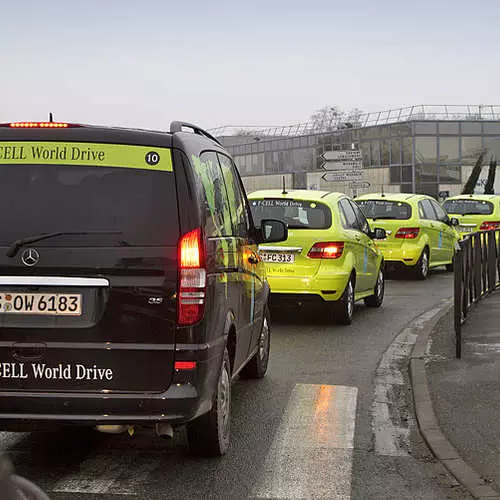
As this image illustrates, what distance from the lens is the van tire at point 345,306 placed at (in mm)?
12859

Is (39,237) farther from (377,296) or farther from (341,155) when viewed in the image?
(341,155)

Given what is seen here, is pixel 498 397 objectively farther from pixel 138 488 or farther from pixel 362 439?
pixel 138 488

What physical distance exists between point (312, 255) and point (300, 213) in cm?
58

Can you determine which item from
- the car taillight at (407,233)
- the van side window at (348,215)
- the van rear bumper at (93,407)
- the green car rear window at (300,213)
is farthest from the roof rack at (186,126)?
the car taillight at (407,233)

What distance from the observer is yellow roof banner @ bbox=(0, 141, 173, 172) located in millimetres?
5516

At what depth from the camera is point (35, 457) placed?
6.16 m

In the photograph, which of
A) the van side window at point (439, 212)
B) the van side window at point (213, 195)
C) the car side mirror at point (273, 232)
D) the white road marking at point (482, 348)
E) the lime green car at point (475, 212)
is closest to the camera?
the van side window at point (213, 195)

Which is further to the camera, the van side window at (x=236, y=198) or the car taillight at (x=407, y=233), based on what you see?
the car taillight at (x=407, y=233)

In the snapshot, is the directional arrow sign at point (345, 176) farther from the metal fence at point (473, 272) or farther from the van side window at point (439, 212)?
the metal fence at point (473, 272)

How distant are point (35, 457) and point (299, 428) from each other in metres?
1.92

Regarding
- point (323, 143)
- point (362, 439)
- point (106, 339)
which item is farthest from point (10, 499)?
point (323, 143)

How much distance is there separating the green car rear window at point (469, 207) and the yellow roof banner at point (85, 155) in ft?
68.6

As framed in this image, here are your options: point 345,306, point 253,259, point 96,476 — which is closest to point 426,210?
point 345,306

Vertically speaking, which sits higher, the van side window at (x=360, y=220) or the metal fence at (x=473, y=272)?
the van side window at (x=360, y=220)
